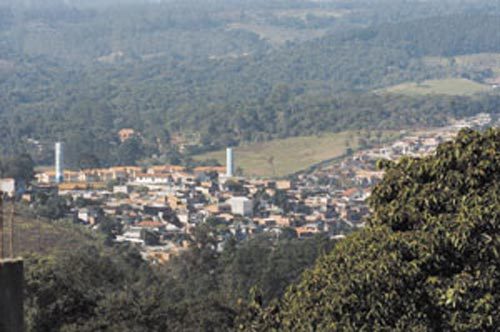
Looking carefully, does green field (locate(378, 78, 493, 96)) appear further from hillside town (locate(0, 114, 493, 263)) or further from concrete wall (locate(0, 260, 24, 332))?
concrete wall (locate(0, 260, 24, 332))

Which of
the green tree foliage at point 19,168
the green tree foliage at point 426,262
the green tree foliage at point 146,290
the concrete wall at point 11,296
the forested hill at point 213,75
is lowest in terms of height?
the forested hill at point 213,75

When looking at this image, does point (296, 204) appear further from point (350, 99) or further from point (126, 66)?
point (126, 66)

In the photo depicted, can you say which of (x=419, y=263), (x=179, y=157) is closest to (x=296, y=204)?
(x=179, y=157)

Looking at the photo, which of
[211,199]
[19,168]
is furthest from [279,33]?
[19,168]

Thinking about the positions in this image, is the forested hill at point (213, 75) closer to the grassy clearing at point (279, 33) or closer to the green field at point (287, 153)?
the grassy clearing at point (279, 33)

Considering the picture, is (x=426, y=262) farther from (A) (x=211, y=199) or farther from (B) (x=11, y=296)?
(A) (x=211, y=199)

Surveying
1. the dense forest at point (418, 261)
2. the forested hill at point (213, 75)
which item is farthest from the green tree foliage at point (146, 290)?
the forested hill at point (213, 75)

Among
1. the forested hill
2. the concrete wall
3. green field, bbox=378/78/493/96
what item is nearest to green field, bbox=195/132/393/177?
the forested hill
